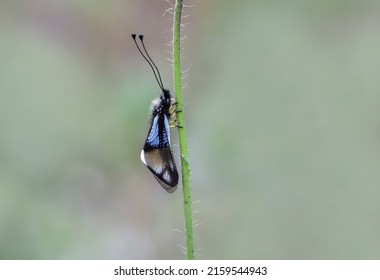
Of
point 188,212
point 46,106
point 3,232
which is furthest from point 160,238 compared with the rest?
point 188,212

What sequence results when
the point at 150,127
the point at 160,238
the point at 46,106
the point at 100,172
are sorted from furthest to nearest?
the point at 46,106
the point at 100,172
the point at 160,238
the point at 150,127

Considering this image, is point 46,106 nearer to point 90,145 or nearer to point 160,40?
point 90,145

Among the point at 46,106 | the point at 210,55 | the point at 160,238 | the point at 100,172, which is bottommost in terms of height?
the point at 160,238

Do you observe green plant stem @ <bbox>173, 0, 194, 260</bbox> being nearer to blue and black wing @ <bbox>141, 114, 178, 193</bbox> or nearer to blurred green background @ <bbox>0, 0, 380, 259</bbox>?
blue and black wing @ <bbox>141, 114, 178, 193</bbox>

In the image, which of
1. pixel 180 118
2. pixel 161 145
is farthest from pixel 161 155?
pixel 180 118

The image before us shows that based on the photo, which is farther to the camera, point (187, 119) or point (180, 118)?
point (187, 119)

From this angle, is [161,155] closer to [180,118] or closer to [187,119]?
[180,118]
